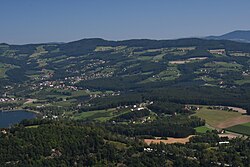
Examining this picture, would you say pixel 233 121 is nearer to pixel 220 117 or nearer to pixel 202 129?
pixel 220 117

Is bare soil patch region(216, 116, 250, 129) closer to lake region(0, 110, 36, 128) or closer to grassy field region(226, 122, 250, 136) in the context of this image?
grassy field region(226, 122, 250, 136)

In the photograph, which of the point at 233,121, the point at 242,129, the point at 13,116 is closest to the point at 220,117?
the point at 233,121

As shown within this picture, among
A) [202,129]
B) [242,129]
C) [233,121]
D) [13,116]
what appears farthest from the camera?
[13,116]

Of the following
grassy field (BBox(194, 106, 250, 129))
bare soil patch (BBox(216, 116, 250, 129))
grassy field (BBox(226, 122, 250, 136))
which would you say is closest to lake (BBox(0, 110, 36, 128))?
grassy field (BBox(194, 106, 250, 129))

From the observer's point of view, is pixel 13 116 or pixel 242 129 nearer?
pixel 242 129

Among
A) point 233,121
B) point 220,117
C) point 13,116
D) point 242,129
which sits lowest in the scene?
point 13,116

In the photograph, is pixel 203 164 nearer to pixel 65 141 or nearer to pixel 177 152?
pixel 177 152

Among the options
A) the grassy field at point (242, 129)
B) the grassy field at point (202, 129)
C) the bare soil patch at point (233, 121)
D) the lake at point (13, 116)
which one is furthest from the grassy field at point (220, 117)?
the lake at point (13, 116)

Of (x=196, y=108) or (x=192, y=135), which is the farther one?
(x=196, y=108)

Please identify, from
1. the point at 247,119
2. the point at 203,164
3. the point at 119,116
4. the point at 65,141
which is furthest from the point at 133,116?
the point at 203,164
